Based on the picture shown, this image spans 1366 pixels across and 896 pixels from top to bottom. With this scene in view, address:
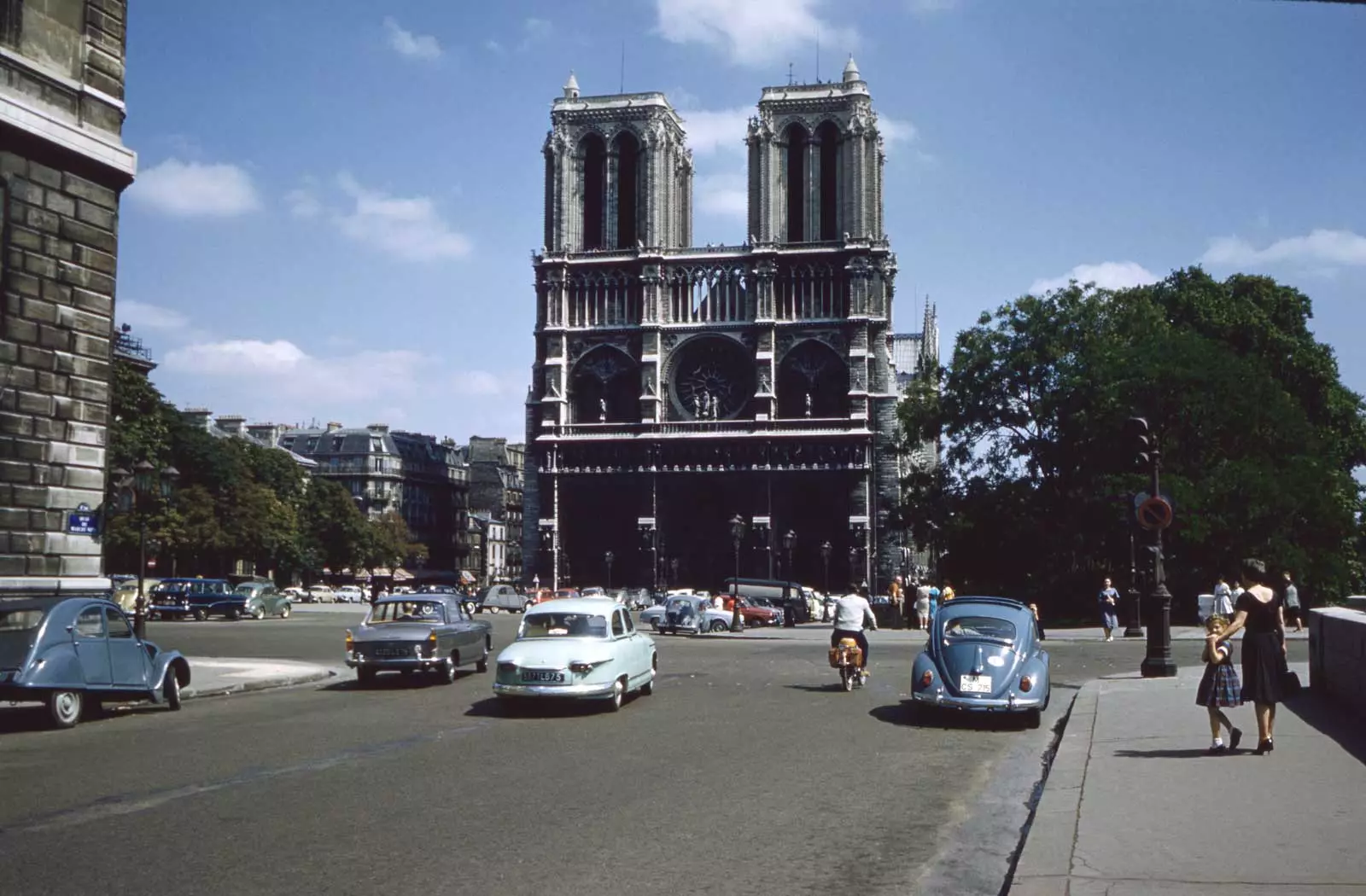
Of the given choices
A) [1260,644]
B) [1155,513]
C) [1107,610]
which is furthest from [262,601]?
[1260,644]

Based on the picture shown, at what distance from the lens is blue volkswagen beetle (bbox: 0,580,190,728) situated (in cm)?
1502

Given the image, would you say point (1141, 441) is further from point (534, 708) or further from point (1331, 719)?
point (534, 708)

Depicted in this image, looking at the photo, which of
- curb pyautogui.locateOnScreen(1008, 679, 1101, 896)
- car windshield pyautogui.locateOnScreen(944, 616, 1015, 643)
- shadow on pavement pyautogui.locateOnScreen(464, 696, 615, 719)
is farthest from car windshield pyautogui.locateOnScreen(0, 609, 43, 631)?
curb pyautogui.locateOnScreen(1008, 679, 1101, 896)

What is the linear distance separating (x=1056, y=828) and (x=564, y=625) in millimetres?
9907

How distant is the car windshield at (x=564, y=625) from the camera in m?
17.5

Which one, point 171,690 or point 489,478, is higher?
point 489,478

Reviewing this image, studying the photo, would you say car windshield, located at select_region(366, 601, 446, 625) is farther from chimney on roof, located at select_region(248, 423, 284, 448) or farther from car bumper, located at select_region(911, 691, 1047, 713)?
chimney on roof, located at select_region(248, 423, 284, 448)

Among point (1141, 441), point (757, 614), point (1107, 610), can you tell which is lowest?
point (757, 614)

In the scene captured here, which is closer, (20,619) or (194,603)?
(20,619)

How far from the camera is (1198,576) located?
47406 mm

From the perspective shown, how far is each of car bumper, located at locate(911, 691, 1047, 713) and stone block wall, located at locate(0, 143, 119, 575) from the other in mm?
13019

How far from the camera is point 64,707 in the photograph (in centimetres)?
1546

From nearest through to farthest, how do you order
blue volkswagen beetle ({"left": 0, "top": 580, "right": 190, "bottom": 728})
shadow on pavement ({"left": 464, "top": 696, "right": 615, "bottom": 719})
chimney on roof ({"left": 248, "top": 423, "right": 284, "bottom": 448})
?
blue volkswagen beetle ({"left": 0, "top": 580, "right": 190, "bottom": 728}) → shadow on pavement ({"left": 464, "top": 696, "right": 615, "bottom": 719}) → chimney on roof ({"left": 248, "top": 423, "right": 284, "bottom": 448})

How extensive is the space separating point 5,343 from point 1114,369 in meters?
38.2
